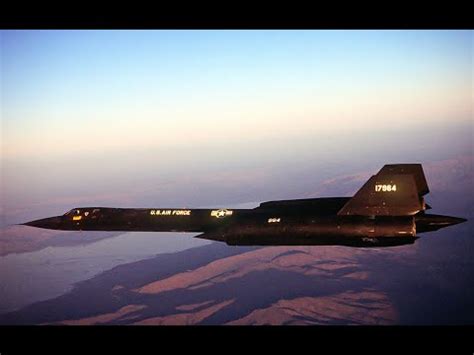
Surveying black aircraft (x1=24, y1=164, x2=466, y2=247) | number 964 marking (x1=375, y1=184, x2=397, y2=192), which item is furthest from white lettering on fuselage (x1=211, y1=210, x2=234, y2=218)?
number 964 marking (x1=375, y1=184, x2=397, y2=192)

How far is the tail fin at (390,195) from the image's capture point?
1231 centimetres

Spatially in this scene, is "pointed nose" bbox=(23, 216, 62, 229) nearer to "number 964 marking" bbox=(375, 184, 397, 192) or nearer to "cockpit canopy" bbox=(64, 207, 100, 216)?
"cockpit canopy" bbox=(64, 207, 100, 216)

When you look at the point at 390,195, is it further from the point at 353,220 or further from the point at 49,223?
the point at 49,223

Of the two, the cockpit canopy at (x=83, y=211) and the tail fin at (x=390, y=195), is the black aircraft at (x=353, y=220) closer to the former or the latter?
the tail fin at (x=390, y=195)

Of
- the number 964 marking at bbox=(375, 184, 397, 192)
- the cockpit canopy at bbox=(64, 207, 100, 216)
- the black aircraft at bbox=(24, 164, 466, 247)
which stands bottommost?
the black aircraft at bbox=(24, 164, 466, 247)

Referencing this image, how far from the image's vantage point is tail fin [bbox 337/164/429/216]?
12.3 meters

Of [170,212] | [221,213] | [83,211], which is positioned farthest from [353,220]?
[83,211]

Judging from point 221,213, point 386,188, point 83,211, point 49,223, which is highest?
point 83,211

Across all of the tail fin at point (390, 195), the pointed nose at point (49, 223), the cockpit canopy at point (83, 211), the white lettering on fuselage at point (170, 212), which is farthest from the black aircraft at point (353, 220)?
the pointed nose at point (49, 223)

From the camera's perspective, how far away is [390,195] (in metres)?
12.5

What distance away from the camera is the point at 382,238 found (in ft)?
38.6
